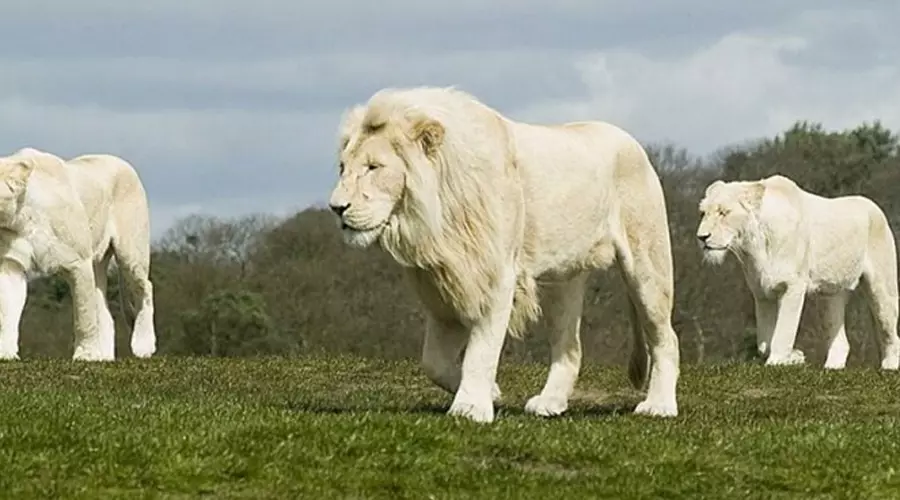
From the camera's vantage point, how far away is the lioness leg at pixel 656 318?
1402 cm

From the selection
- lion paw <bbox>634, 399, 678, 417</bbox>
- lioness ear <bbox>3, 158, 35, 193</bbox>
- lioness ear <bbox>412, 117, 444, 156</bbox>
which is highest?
lioness ear <bbox>412, 117, 444, 156</bbox>

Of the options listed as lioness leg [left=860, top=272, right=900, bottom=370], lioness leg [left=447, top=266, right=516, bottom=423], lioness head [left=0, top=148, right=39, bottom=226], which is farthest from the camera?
lioness leg [left=860, top=272, right=900, bottom=370]

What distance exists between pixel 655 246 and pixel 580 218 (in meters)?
1.07

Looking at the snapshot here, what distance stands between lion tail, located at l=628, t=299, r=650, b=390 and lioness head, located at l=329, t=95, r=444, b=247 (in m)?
2.99

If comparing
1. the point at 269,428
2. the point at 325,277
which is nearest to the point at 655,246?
the point at 269,428

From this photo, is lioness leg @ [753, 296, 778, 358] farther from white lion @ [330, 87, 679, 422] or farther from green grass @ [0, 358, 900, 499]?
white lion @ [330, 87, 679, 422]

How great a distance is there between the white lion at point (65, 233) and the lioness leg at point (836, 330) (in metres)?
8.61

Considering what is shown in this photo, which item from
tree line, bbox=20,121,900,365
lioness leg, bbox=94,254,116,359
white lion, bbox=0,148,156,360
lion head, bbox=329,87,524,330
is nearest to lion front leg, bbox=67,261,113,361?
white lion, bbox=0,148,156,360

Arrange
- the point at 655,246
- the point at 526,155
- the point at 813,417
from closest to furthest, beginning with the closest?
the point at 526,155
the point at 655,246
the point at 813,417

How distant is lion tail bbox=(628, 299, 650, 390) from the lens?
47.6 feet

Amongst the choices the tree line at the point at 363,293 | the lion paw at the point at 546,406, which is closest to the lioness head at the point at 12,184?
the lion paw at the point at 546,406

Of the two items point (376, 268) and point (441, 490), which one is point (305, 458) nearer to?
point (441, 490)

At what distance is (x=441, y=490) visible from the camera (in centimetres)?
1011

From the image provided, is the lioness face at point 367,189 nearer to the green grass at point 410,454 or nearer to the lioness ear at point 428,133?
the lioness ear at point 428,133
